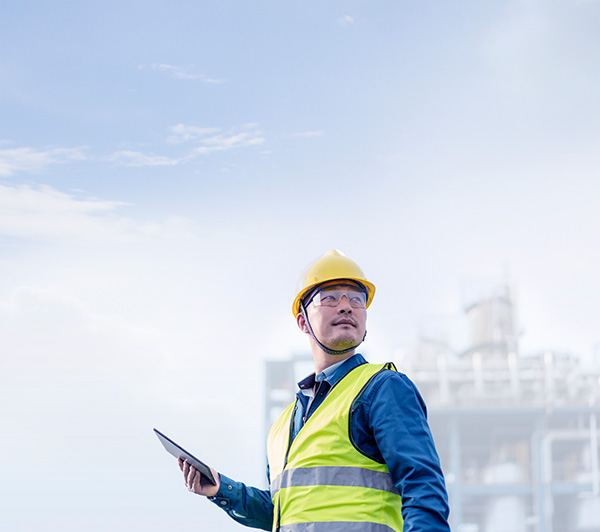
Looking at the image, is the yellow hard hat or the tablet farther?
the yellow hard hat

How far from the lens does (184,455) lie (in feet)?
8.11

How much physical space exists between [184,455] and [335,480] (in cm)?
Answer: 57

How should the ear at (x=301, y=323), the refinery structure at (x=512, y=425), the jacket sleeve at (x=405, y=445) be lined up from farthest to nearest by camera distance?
the refinery structure at (x=512, y=425) → the ear at (x=301, y=323) → the jacket sleeve at (x=405, y=445)

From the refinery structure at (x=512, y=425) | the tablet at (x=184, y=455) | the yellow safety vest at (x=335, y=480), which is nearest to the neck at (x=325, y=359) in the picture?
the yellow safety vest at (x=335, y=480)

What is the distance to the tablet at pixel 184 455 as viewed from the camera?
2.41 m

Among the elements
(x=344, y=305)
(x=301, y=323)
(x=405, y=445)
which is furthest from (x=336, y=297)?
(x=405, y=445)

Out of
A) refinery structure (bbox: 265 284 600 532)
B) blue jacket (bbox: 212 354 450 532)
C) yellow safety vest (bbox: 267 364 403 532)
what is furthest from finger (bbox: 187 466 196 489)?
refinery structure (bbox: 265 284 600 532)

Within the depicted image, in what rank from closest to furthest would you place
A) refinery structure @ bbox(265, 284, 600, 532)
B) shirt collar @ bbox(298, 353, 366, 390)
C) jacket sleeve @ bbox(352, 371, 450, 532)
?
jacket sleeve @ bbox(352, 371, 450, 532)
shirt collar @ bbox(298, 353, 366, 390)
refinery structure @ bbox(265, 284, 600, 532)

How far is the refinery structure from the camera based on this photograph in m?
31.4

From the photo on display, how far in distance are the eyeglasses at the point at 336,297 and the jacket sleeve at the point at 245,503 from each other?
72 centimetres

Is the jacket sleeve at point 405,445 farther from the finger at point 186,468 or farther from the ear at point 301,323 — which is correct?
the finger at point 186,468

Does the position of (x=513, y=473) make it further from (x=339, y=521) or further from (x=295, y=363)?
(x=339, y=521)

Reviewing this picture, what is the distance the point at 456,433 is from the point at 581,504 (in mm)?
5934

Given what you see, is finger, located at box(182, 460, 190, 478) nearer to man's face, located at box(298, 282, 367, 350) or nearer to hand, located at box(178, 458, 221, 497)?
hand, located at box(178, 458, 221, 497)
